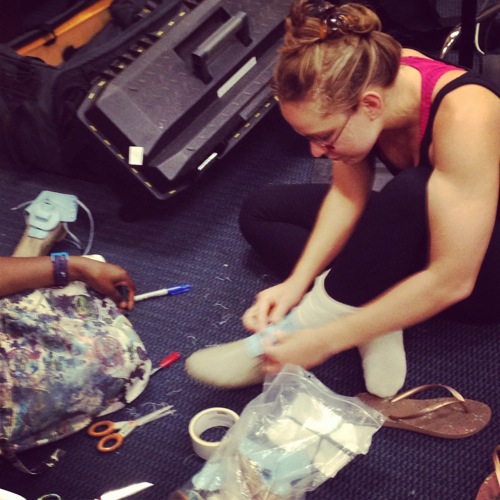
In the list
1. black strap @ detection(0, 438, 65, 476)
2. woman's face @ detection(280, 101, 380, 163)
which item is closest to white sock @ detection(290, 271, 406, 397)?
woman's face @ detection(280, 101, 380, 163)

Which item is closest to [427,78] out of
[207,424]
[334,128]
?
[334,128]

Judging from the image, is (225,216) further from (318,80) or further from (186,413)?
(318,80)

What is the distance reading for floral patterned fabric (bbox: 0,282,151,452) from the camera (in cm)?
114

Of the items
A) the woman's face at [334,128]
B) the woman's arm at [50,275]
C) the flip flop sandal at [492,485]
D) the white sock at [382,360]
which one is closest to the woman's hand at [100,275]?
the woman's arm at [50,275]

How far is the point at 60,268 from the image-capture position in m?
1.24

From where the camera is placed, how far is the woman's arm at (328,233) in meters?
1.18

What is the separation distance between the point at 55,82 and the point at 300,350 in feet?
2.91

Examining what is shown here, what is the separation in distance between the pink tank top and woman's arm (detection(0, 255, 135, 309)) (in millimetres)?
645

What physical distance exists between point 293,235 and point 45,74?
2.27 feet

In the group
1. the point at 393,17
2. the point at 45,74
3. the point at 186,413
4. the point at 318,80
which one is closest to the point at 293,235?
the point at 186,413

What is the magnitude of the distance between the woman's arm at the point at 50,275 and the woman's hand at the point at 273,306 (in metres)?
0.30

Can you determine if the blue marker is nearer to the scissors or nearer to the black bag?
the scissors

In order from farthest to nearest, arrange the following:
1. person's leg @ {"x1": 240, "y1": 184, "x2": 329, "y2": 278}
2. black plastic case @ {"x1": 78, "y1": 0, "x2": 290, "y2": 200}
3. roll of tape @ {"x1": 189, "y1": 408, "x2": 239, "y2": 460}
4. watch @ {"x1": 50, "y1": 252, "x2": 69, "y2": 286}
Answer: black plastic case @ {"x1": 78, "y1": 0, "x2": 290, "y2": 200}, person's leg @ {"x1": 240, "y1": 184, "x2": 329, "y2": 278}, watch @ {"x1": 50, "y1": 252, "x2": 69, "y2": 286}, roll of tape @ {"x1": 189, "y1": 408, "x2": 239, "y2": 460}

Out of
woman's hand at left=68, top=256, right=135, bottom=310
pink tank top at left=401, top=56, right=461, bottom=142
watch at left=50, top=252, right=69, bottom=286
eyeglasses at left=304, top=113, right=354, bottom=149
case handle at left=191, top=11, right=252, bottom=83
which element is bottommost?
woman's hand at left=68, top=256, right=135, bottom=310
